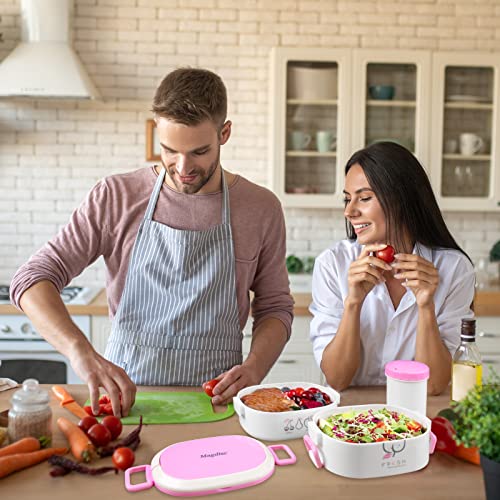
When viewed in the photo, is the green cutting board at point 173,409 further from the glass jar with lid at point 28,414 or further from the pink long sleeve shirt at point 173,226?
the pink long sleeve shirt at point 173,226

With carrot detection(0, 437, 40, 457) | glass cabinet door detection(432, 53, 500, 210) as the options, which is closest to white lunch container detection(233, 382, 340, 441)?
carrot detection(0, 437, 40, 457)

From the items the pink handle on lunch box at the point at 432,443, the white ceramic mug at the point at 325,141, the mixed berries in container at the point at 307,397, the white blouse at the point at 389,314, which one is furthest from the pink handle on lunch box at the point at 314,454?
the white ceramic mug at the point at 325,141

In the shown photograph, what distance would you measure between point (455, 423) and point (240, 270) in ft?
3.38

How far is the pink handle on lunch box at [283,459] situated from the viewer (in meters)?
1.41

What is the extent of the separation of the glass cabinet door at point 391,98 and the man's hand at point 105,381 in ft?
8.73

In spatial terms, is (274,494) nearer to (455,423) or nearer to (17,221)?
(455,423)

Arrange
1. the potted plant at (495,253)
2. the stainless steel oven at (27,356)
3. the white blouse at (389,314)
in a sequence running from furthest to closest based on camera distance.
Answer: the potted plant at (495,253), the stainless steel oven at (27,356), the white blouse at (389,314)

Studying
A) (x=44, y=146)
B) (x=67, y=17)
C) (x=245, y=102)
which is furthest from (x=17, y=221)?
(x=245, y=102)

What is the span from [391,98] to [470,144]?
1.86ft

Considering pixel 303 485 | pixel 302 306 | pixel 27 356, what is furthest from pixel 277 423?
pixel 27 356

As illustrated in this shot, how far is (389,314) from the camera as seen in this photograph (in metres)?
2.11

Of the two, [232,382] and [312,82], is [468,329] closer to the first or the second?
[232,382]

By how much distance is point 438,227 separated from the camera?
2145 mm

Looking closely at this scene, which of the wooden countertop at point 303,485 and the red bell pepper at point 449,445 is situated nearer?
the wooden countertop at point 303,485
